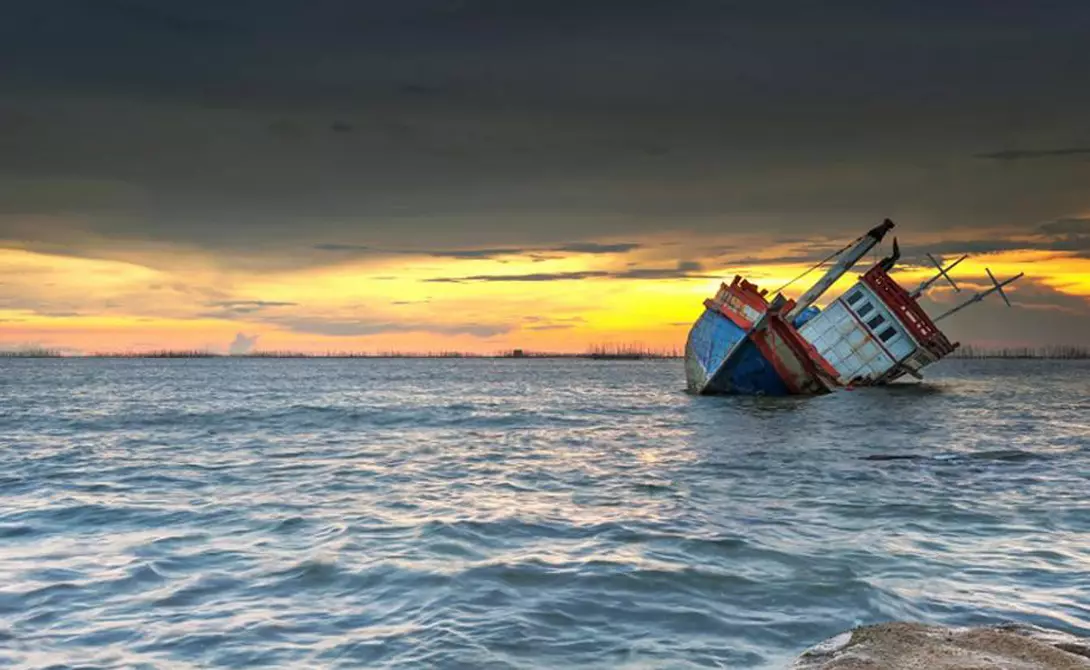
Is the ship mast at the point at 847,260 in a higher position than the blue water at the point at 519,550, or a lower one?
higher

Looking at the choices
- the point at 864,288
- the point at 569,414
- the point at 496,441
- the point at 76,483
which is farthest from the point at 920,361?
the point at 76,483

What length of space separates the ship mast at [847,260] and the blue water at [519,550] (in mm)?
15369

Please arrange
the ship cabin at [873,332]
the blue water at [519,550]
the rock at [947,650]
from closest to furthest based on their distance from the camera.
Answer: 1. the rock at [947,650]
2. the blue water at [519,550]
3. the ship cabin at [873,332]

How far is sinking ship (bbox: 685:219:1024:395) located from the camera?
31750 millimetres

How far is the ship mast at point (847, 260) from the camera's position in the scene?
3372 centimetres

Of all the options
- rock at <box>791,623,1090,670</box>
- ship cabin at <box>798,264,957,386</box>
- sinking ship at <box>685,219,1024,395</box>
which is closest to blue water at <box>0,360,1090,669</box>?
rock at <box>791,623,1090,670</box>

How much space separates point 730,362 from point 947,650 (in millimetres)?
28904

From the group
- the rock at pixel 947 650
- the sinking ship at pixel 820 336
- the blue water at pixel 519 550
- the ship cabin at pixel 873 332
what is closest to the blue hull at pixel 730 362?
the sinking ship at pixel 820 336

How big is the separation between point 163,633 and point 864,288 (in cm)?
3815

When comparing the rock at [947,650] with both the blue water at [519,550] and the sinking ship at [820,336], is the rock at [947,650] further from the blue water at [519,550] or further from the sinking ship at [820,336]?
the sinking ship at [820,336]

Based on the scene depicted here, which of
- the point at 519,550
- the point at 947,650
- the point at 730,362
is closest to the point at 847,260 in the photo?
the point at 730,362

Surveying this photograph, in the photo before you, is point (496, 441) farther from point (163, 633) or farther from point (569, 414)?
point (163, 633)

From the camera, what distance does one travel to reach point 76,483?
13336mm

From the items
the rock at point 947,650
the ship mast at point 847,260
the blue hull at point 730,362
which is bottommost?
the rock at point 947,650
